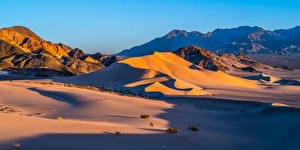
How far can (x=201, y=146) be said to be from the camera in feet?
19.1

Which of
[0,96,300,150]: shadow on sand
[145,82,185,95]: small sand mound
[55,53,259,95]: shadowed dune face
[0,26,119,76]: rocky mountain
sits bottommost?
[0,96,300,150]: shadow on sand

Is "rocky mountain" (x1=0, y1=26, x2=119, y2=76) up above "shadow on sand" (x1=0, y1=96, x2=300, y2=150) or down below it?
above

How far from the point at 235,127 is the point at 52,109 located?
8128mm

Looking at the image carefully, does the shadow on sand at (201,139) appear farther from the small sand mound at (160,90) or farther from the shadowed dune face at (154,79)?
the shadowed dune face at (154,79)

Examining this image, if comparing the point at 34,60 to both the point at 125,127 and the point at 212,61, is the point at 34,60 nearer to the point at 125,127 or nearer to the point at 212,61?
the point at 212,61

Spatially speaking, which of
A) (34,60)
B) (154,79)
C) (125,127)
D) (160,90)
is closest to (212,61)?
(34,60)

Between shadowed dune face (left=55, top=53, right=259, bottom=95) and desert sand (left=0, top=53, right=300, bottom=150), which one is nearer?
desert sand (left=0, top=53, right=300, bottom=150)

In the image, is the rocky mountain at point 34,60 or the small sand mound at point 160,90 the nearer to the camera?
the small sand mound at point 160,90

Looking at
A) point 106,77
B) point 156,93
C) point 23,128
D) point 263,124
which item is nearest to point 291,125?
point 263,124

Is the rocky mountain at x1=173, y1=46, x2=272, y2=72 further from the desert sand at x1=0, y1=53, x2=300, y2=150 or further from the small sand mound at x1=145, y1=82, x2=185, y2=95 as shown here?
the desert sand at x1=0, y1=53, x2=300, y2=150

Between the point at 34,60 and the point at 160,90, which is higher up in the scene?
the point at 34,60

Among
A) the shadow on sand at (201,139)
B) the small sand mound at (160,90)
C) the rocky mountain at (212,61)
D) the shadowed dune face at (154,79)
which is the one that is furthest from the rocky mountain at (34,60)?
the shadow on sand at (201,139)

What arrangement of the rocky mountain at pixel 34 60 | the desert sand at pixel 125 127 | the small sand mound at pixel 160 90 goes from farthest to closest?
1. the rocky mountain at pixel 34 60
2. the small sand mound at pixel 160 90
3. the desert sand at pixel 125 127

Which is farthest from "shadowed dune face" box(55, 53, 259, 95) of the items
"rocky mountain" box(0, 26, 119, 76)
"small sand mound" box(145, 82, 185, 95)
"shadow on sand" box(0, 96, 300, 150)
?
"rocky mountain" box(0, 26, 119, 76)
